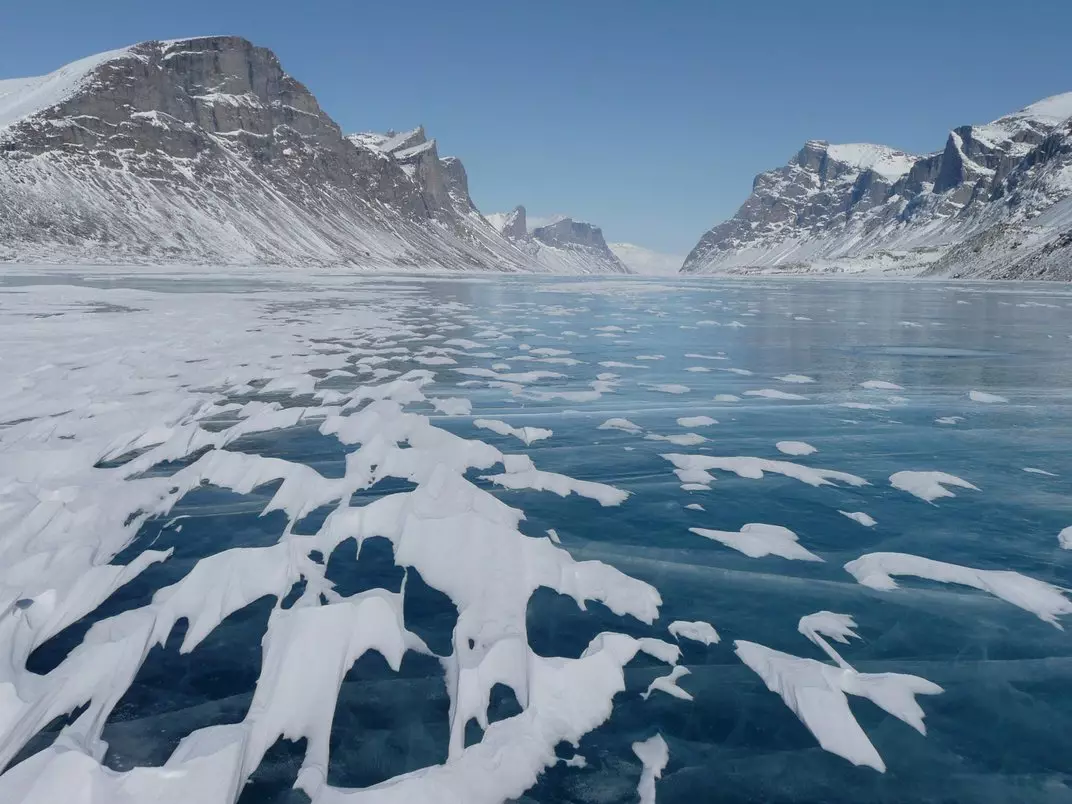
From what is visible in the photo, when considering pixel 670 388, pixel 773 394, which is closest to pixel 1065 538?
pixel 773 394

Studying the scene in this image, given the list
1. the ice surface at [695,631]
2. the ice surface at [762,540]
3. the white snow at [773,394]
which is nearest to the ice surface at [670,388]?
the white snow at [773,394]

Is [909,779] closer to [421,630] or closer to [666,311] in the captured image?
[421,630]

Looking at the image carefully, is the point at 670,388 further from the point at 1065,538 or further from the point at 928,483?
the point at 1065,538

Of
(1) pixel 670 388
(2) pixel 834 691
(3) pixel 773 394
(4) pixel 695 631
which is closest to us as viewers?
(2) pixel 834 691

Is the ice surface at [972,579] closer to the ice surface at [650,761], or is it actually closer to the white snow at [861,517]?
the white snow at [861,517]

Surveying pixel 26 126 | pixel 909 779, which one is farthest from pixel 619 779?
pixel 26 126

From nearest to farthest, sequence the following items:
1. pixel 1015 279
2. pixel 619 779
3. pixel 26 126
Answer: pixel 619 779 → pixel 1015 279 → pixel 26 126
